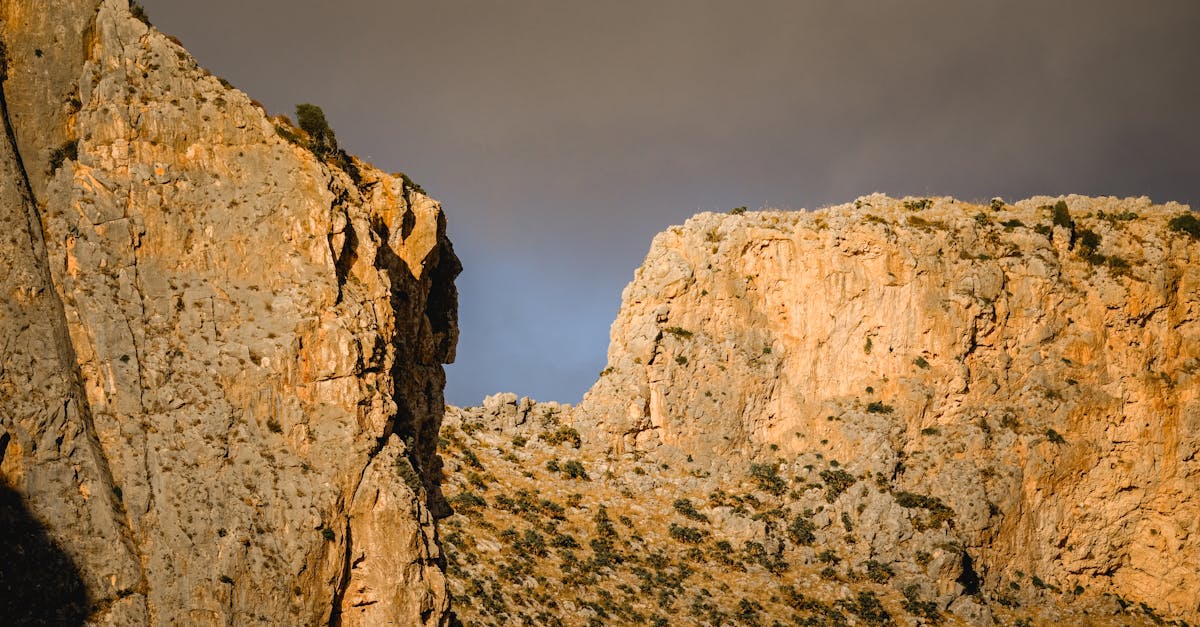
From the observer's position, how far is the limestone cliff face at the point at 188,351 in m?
28.7

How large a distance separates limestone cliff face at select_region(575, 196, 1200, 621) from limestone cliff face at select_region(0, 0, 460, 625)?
40.2 metres

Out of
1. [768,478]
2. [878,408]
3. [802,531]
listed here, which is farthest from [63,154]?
[878,408]

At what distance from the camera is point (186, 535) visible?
95.6ft

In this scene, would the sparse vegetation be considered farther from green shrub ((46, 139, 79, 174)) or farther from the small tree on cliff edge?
green shrub ((46, 139, 79, 174))

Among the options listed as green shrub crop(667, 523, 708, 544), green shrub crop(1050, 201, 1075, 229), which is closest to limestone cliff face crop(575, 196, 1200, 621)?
green shrub crop(1050, 201, 1075, 229)

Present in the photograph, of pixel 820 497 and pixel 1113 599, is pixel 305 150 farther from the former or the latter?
pixel 1113 599

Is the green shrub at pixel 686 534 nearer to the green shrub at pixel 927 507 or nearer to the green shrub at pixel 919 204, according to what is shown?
the green shrub at pixel 927 507

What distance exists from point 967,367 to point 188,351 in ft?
179

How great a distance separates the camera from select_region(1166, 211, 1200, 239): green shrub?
6688cm

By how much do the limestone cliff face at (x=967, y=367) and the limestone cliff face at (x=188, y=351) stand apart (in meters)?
40.2

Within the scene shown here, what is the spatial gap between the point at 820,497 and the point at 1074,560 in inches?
699

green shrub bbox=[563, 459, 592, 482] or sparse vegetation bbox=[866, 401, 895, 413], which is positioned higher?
sparse vegetation bbox=[866, 401, 895, 413]

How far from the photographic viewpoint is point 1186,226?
67.0 meters

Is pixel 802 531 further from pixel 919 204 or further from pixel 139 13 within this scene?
pixel 139 13
